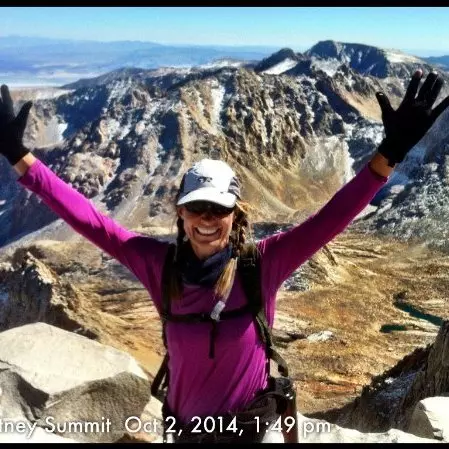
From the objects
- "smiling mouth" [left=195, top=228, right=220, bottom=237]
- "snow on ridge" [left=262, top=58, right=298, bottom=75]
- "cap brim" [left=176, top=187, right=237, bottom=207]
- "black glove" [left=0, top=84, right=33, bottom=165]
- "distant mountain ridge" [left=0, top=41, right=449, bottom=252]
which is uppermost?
"snow on ridge" [left=262, top=58, right=298, bottom=75]

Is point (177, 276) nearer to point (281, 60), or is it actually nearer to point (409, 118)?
point (409, 118)

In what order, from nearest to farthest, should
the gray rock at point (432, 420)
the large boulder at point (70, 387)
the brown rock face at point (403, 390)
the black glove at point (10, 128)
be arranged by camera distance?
1. the black glove at point (10, 128)
2. the gray rock at point (432, 420)
3. the large boulder at point (70, 387)
4. the brown rock face at point (403, 390)

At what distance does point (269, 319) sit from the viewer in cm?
508

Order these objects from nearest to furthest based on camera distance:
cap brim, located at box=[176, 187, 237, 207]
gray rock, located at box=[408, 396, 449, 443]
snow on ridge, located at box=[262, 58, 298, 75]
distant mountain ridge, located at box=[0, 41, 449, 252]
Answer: cap brim, located at box=[176, 187, 237, 207]
gray rock, located at box=[408, 396, 449, 443]
distant mountain ridge, located at box=[0, 41, 449, 252]
snow on ridge, located at box=[262, 58, 298, 75]

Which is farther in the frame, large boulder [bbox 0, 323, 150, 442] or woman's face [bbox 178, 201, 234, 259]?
large boulder [bbox 0, 323, 150, 442]

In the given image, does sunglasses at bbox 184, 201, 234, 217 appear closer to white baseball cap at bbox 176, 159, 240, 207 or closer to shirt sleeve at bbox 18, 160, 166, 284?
white baseball cap at bbox 176, 159, 240, 207

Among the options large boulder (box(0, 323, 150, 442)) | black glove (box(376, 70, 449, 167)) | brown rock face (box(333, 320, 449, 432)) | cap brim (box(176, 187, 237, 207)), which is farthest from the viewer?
brown rock face (box(333, 320, 449, 432))

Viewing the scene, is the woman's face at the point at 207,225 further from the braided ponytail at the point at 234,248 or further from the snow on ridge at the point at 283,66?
the snow on ridge at the point at 283,66

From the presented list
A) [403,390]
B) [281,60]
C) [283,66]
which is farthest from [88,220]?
[281,60]

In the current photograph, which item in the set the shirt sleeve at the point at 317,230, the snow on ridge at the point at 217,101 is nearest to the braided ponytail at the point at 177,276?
the shirt sleeve at the point at 317,230

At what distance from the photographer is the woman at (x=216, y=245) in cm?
472

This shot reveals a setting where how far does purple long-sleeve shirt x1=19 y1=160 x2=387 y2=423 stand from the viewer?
15.7 ft

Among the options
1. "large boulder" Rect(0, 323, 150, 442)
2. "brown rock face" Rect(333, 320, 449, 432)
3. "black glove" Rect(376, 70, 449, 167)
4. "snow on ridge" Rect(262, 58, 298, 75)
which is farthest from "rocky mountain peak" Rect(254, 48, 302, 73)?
"black glove" Rect(376, 70, 449, 167)

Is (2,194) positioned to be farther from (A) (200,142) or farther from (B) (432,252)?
(B) (432,252)
